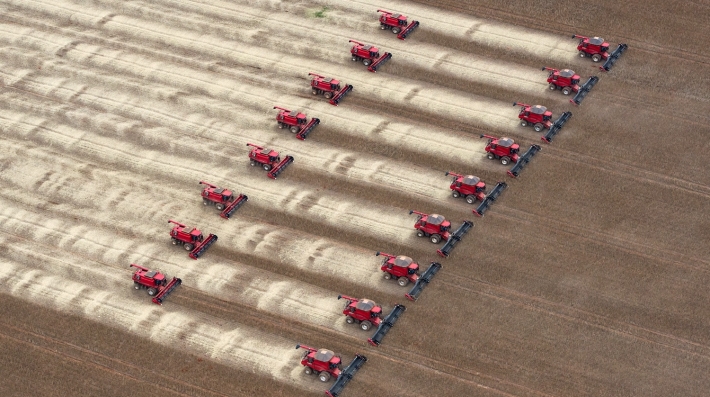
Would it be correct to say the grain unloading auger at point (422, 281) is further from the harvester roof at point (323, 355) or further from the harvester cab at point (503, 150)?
the harvester cab at point (503, 150)

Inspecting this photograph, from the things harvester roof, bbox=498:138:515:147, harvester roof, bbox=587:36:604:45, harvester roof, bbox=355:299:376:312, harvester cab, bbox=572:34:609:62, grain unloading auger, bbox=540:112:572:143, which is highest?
harvester roof, bbox=587:36:604:45

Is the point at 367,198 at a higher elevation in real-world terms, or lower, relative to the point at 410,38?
lower

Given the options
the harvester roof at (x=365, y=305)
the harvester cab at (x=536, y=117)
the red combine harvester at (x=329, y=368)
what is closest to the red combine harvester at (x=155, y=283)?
the red combine harvester at (x=329, y=368)

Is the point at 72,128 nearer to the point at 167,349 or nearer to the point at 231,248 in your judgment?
the point at 231,248

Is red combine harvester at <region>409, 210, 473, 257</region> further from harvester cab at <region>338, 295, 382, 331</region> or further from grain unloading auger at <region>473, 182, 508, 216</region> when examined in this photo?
harvester cab at <region>338, 295, 382, 331</region>

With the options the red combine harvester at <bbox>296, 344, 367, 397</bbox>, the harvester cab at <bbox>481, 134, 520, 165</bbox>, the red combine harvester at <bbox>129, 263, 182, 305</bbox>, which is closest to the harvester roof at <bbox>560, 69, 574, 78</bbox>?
the harvester cab at <bbox>481, 134, 520, 165</bbox>

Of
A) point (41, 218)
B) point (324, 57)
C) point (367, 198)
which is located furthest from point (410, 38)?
point (41, 218)

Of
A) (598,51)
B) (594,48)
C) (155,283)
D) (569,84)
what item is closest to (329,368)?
(155,283)
